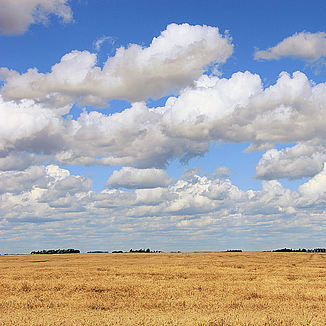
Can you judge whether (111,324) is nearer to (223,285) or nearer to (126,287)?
(126,287)

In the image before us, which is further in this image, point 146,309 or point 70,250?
point 70,250

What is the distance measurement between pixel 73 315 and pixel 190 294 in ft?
29.0

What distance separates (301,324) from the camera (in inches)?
658

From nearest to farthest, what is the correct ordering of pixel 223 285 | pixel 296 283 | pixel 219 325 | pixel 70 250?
1. pixel 219 325
2. pixel 223 285
3. pixel 296 283
4. pixel 70 250

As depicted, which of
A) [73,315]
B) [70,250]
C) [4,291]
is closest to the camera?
[73,315]

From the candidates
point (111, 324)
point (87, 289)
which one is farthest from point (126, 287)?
point (111, 324)

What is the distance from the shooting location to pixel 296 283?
106 feet

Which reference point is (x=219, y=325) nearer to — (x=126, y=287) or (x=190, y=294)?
(x=190, y=294)

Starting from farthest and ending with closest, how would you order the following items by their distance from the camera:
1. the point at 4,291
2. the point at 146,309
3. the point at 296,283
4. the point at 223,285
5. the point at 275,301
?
1. the point at 296,283
2. the point at 223,285
3. the point at 4,291
4. the point at 275,301
5. the point at 146,309

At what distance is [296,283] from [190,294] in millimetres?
10367

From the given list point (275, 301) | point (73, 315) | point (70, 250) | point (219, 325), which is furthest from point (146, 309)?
point (70, 250)

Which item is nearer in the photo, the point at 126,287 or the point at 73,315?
the point at 73,315

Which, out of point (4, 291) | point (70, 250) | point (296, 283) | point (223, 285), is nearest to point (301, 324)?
point (223, 285)

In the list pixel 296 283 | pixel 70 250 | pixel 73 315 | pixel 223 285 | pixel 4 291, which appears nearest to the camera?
pixel 73 315
